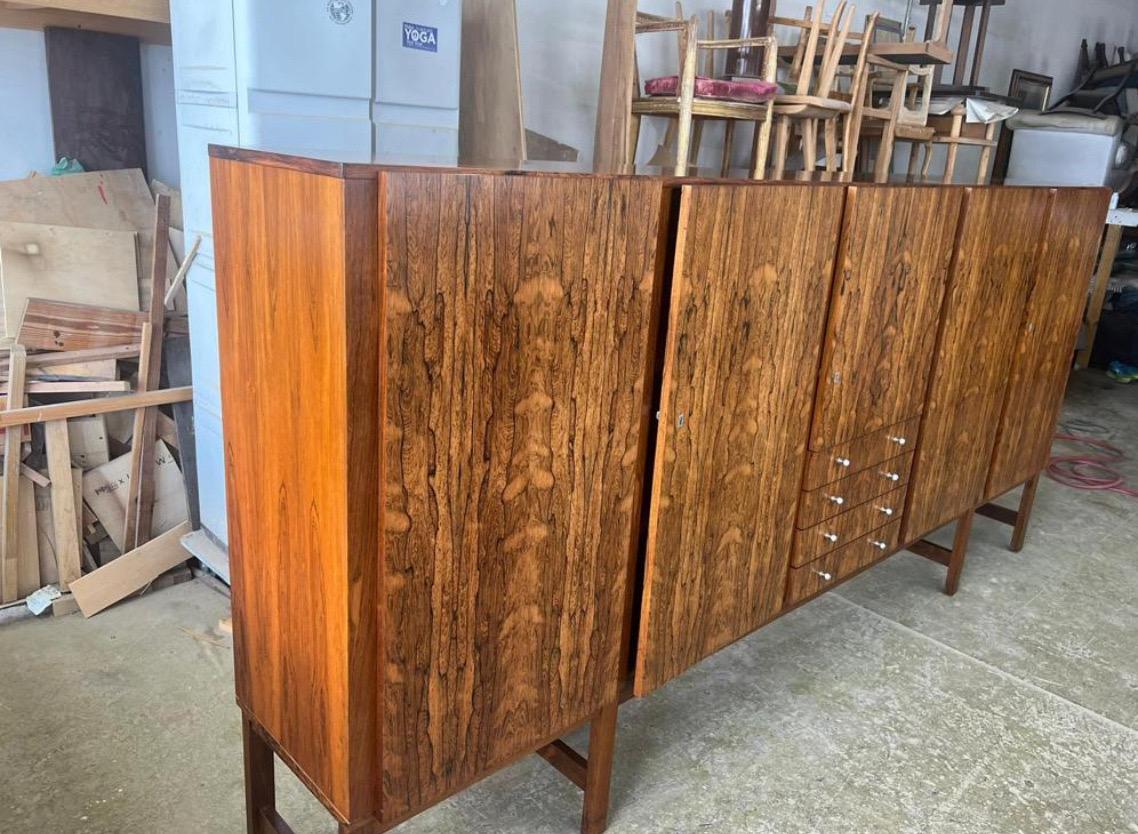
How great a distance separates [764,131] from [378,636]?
9.12ft

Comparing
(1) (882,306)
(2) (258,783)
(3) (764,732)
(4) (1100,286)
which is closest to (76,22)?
(2) (258,783)

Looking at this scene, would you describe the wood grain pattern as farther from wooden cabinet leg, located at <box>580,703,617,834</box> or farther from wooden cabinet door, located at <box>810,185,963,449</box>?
wooden cabinet door, located at <box>810,185,963,449</box>

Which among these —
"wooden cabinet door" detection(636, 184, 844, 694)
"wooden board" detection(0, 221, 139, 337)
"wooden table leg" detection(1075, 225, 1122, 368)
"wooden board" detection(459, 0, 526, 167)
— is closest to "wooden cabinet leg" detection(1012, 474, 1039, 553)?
"wooden cabinet door" detection(636, 184, 844, 694)

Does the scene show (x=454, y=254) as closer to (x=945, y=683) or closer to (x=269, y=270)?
(x=269, y=270)

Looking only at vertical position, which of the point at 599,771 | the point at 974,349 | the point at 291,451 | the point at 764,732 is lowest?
the point at 764,732

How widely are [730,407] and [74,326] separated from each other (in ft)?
6.46

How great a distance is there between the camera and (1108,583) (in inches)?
126

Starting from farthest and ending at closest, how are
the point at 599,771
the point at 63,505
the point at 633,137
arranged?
the point at 633,137 → the point at 63,505 → the point at 599,771

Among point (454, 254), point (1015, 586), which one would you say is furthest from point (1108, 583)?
point (454, 254)

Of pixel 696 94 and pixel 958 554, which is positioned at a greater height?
pixel 696 94

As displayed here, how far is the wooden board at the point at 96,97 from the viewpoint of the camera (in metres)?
2.65

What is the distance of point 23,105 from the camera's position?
2668mm

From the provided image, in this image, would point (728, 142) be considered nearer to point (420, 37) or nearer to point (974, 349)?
point (974, 349)

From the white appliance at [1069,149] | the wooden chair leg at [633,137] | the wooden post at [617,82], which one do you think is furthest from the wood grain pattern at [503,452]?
the white appliance at [1069,149]
